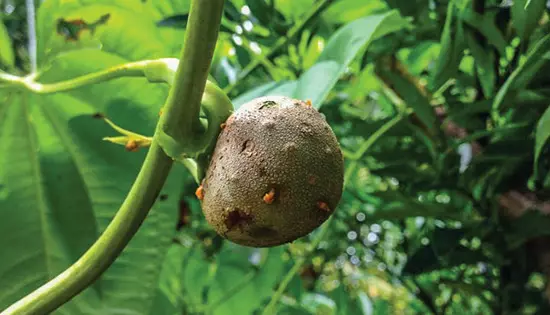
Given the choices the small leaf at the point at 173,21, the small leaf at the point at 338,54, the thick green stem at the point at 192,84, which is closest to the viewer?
the thick green stem at the point at 192,84

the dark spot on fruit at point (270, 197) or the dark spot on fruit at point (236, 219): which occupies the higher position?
the dark spot on fruit at point (270, 197)

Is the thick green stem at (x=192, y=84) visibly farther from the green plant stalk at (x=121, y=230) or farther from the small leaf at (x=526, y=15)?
the small leaf at (x=526, y=15)

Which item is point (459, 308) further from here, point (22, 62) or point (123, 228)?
point (22, 62)

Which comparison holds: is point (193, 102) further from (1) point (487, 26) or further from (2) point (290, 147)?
(1) point (487, 26)

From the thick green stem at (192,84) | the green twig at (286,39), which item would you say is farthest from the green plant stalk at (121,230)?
the green twig at (286,39)

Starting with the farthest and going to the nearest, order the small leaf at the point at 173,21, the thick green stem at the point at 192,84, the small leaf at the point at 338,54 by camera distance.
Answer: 1. the small leaf at the point at 173,21
2. the small leaf at the point at 338,54
3. the thick green stem at the point at 192,84

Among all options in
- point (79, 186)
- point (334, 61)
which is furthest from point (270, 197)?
point (79, 186)
